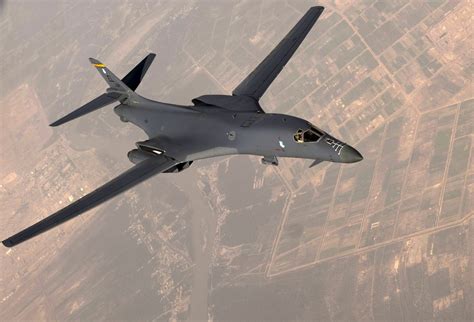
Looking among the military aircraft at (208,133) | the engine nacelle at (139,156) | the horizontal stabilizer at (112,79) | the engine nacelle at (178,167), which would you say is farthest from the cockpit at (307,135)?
the horizontal stabilizer at (112,79)

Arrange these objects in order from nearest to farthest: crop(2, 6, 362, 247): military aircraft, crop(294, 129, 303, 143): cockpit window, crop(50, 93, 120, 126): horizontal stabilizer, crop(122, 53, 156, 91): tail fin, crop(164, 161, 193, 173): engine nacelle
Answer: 1. crop(2, 6, 362, 247): military aircraft
2. crop(294, 129, 303, 143): cockpit window
3. crop(164, 161, 193, 173): engine nacelle
4. crop(50, 93, 120, 126): horizontal stabilizer
5. crop(122, 53, 156, 91): tail fin

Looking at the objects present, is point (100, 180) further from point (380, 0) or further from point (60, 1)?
point (380, 0)

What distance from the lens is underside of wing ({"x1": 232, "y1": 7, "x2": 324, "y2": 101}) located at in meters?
44.8

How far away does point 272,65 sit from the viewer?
46.4m

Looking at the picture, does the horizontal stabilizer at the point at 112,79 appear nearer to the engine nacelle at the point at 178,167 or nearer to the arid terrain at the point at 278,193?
the engine nacelle at the point at 178,167

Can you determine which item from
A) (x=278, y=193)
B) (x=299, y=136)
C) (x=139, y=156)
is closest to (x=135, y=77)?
(x=139, y=156)

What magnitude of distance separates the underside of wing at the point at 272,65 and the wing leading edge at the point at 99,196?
937 cm

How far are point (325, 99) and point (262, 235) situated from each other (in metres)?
20.2

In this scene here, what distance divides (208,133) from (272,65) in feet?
31.8

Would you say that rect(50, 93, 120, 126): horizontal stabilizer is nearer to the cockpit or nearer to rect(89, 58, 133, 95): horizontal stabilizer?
rect(89, 58, 133, 95): horizontal stabilizer

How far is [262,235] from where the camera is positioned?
65250mm

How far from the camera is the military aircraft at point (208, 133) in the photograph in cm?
3672

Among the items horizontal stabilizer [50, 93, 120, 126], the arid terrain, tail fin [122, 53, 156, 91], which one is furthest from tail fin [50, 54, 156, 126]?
the arid terrain

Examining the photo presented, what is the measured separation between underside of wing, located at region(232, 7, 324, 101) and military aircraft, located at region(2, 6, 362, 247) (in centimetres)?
8
